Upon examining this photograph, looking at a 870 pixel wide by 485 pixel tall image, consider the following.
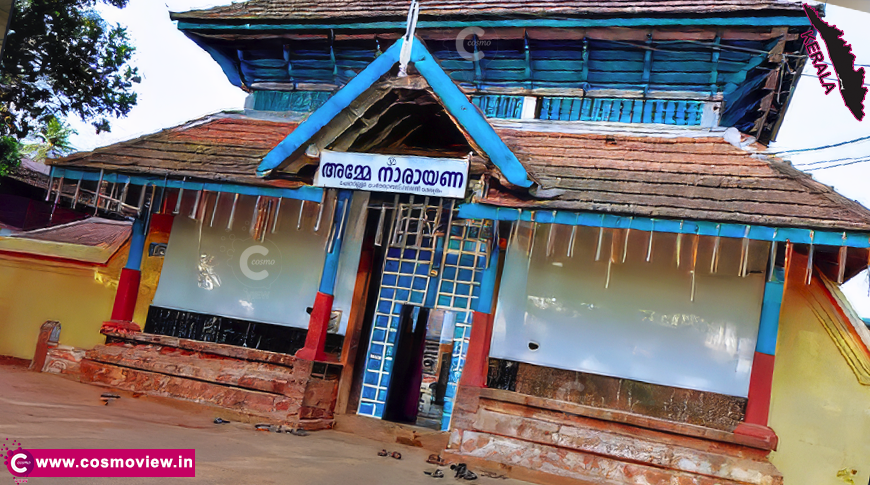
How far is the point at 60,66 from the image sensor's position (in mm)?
14070

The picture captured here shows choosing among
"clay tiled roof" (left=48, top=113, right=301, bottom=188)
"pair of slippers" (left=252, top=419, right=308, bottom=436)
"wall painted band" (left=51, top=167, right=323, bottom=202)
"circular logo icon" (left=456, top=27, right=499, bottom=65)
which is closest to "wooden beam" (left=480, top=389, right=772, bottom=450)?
"pair of slippers" (left=252, top=419, right=308, bottom=436)

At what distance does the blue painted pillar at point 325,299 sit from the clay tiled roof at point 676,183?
2120mm

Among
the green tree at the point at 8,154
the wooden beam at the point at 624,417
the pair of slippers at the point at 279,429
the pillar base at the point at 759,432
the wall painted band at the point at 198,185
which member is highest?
the green tree at the point at 8,154

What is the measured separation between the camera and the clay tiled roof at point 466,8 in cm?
866

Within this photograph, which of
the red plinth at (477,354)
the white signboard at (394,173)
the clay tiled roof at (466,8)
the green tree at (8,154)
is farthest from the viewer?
the green tree at (8,154)

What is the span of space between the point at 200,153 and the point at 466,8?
4717 mm

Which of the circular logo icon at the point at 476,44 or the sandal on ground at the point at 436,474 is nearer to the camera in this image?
the sandal on ground at the point at 436,474

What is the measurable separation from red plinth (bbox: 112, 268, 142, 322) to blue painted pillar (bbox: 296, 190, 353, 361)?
10.8ft

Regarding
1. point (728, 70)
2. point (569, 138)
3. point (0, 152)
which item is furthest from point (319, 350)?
point (0, 152)

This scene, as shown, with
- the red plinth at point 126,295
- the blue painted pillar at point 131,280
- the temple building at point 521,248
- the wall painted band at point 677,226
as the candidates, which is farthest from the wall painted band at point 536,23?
the red plinth at point 126,295

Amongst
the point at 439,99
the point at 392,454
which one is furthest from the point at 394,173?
the point at 392,454

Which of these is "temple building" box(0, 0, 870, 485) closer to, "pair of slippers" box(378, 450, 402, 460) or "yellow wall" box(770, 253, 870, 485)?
"yellow wall" box(770, 253, 870, 485)

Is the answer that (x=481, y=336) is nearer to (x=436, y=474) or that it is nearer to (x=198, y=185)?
(x=436, y=474)

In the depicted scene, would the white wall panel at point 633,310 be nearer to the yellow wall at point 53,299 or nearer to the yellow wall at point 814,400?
the yellow wall at point 814,400
